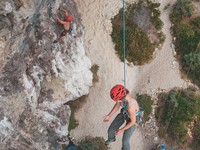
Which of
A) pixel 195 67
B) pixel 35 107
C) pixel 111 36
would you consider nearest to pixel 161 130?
pixel 195 67

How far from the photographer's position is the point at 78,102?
66.3 feet

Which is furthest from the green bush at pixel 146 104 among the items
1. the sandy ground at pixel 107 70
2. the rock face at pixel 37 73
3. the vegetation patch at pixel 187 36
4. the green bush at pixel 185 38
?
the green bush at pixel 185 38

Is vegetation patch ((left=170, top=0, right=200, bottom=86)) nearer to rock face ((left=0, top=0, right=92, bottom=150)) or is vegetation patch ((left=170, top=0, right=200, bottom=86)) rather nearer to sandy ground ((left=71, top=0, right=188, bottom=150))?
sandy ground ((left=71, top=0, right=188, bottom=150))

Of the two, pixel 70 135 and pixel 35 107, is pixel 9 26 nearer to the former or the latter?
pixel 35 107

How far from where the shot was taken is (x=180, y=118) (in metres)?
19.7

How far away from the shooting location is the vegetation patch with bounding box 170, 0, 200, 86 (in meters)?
20.5

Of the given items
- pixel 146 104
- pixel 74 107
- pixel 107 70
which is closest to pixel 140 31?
pixel 107 70

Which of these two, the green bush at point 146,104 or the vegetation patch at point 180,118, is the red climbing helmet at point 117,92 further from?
the green bush at point 146,104

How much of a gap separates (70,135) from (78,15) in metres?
6.20

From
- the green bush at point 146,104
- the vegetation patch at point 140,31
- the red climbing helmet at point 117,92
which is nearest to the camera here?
the red climbing helmet at point 117,92

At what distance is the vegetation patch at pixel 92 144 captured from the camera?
18973 millimetres

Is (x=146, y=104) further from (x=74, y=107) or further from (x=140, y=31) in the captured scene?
(x=140, y=31)

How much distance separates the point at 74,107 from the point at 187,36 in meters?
7.03

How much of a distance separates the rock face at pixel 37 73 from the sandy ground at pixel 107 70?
0.88m
